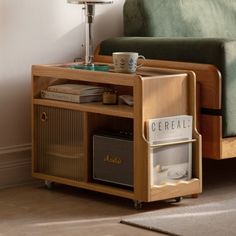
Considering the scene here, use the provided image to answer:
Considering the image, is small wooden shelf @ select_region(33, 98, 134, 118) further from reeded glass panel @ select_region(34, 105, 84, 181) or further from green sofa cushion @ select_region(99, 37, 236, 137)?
green sofa cushion @ select_region(99, 37, 236, 137)

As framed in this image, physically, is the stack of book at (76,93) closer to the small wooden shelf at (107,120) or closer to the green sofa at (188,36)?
the small wooden shelf at (107,120)

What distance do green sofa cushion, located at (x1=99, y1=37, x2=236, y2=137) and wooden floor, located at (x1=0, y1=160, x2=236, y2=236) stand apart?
1.24 ft

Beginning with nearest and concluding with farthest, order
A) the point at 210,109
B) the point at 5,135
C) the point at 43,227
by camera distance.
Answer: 1. the point at 43,227
2. the point at 210,109
3. the point at 5,135

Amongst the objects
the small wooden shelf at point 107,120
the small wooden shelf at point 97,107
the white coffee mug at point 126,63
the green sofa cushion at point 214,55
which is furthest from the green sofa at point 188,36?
the small wooden shelf at point 97,107

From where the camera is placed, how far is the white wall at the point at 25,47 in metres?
3.50

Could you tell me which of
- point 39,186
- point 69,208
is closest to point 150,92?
point 69,208

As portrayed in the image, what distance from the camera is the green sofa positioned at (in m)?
3.21

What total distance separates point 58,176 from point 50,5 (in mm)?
→ 801

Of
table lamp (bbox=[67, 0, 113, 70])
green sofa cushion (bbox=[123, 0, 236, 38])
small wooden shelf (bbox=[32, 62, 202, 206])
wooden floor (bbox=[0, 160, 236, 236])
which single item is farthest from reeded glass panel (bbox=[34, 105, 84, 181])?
green sofa cushion (bbox=[123, 0, 236, 38])

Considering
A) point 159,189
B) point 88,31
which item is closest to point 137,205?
Result: point 159,189

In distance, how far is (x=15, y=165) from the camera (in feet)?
11.7

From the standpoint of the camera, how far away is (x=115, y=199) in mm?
3279

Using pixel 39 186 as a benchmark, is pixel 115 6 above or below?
above

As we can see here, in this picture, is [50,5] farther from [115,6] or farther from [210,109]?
[210,109]
